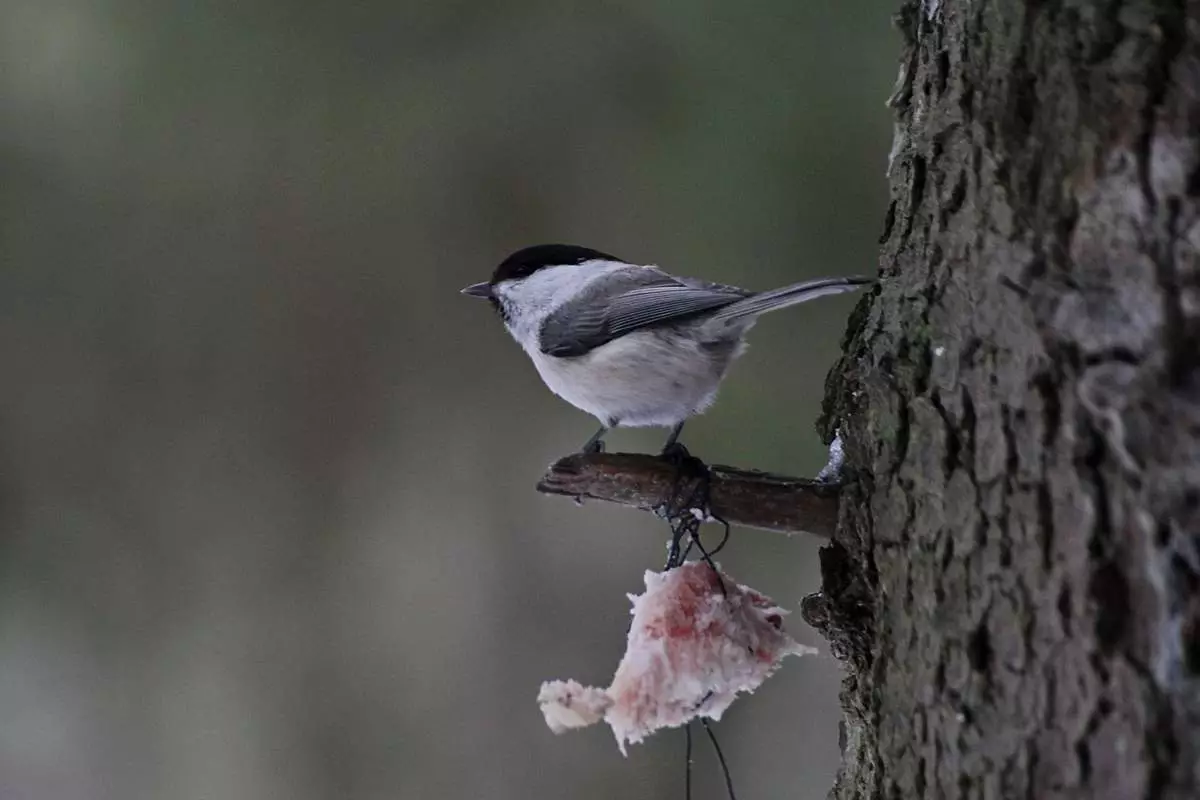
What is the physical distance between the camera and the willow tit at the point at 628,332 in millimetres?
1616

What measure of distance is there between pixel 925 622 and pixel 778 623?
1.18ft

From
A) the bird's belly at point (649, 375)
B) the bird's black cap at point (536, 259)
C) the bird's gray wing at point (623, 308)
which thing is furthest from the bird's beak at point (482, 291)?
the bird's belly at point (649, 375)

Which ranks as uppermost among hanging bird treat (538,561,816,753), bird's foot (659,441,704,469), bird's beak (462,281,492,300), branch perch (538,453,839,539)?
bird's beak (462,281,492,300)

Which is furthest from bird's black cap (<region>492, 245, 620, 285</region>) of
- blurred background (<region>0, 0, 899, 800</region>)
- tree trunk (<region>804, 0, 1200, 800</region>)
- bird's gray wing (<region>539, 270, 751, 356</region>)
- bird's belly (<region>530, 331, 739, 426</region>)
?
→ tree trunk (<region>804, 0, 1200, 800</region>)

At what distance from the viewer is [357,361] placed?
2.73m

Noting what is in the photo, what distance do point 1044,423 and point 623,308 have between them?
36.1 inches

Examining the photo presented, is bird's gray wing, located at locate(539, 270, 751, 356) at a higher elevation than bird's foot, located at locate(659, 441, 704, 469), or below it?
higher

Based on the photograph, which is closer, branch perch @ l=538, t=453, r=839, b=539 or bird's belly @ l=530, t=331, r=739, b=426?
branch perch @ l=538, t=453, r=839, b=539

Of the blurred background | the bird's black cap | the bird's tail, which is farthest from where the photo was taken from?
the blurred background

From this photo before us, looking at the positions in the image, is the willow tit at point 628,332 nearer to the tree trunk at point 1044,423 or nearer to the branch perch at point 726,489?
the branch perch at point 726,489

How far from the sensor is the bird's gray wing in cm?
163

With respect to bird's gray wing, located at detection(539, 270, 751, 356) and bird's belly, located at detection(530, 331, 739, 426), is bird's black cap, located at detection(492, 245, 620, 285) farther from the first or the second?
bird's belly, located at detection(530, 331, 739, 426)

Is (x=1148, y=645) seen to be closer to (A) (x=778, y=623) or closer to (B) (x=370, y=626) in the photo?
(A) (x=778, y=623)

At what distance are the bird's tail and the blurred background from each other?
101 cm
